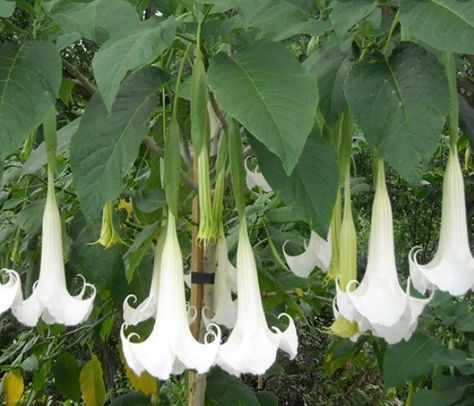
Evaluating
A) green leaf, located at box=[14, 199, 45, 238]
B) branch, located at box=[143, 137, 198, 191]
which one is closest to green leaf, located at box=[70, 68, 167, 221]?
branch, located at box=[143, 137, 198, 191]

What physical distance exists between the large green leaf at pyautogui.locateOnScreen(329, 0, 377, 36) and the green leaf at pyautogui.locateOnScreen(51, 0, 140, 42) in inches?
9.8

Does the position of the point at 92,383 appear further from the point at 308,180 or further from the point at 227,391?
the point at 308,180

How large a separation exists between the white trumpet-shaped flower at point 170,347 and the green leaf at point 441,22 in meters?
0.36

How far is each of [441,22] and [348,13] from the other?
0.10 m

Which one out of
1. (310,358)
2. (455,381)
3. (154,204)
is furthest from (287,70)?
(310,358)

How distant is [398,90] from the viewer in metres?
0.83

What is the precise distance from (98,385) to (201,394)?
93 cm

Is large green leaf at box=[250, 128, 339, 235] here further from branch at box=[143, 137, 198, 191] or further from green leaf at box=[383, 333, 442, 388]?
green leaf at box=[383, 333, 442, 388]

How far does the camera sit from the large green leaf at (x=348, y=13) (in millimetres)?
817

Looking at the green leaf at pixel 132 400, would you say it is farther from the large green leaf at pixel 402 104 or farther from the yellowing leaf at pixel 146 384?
the large green leaf at pixel 402 104

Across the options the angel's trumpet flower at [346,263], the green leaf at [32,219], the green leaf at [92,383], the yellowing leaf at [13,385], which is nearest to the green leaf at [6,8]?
the angel's trumpet flower at [346,263]

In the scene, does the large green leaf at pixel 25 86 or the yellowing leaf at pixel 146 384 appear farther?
the yellowing leaf at pixel 146 384

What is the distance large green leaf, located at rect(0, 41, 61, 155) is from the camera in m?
0.80

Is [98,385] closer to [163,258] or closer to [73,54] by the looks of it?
[163,258]
